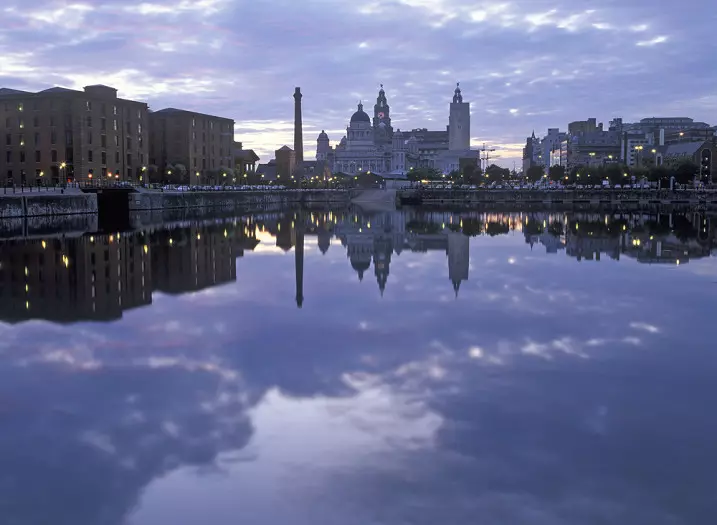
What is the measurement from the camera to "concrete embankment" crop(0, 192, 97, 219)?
6084 centimetres

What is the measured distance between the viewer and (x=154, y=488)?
30.5 feet

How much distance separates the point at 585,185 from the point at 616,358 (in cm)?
14501

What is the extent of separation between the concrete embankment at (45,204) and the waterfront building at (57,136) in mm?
14484

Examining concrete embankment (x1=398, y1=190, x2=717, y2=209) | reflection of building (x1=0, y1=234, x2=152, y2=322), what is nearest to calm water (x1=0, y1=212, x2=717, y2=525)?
reflection of building (x1=0, y1=234, x2=152, y2=322)

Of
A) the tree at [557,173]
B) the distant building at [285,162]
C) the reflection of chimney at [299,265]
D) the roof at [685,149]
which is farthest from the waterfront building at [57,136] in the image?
the roof at [685,149]

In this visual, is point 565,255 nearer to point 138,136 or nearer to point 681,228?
point 681,228

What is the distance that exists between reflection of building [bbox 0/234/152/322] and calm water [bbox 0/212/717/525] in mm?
198

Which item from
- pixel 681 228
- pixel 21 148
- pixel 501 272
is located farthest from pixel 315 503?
pixel 21 148

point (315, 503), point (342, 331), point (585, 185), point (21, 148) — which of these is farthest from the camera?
point (585, 185)

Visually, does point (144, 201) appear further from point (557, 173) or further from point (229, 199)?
point (557, 173)

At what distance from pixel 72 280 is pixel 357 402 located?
59.3ft

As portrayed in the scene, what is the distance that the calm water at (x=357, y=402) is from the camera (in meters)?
8.98

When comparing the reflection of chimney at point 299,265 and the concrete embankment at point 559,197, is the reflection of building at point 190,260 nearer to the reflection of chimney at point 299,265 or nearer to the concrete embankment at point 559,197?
the reflection of chimney at point 299,265

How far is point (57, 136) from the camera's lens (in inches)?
3381
